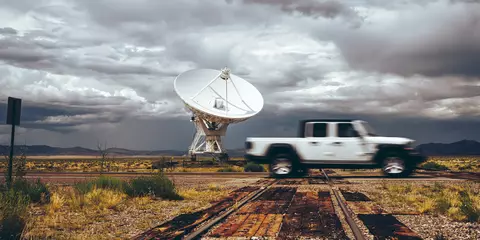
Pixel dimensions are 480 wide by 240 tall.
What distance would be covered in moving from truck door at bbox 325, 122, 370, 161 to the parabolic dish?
2229 cm

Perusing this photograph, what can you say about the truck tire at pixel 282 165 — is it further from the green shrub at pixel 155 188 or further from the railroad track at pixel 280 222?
the railroad track at pixel 280 222

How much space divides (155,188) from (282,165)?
6664 mm

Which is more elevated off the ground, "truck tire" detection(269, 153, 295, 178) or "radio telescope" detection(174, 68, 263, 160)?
"radio telescope" detection(174, 68, 263, 160)

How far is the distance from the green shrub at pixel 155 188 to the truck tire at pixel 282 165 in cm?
579

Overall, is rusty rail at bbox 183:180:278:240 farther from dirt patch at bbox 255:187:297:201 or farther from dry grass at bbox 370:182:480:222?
dry grass at bbox 370:182:480:222

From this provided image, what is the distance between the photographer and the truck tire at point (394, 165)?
61.4 feet

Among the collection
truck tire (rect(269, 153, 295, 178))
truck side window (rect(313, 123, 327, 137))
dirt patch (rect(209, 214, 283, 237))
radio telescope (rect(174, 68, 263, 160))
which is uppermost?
radio telescope (rect(174, 68, 263, 160))

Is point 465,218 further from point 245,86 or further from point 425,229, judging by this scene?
point 245,86

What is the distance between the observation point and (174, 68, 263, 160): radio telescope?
4109 centimetres

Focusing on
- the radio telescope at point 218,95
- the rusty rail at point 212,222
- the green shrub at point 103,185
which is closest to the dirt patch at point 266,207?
the rusty rail at point 212,222

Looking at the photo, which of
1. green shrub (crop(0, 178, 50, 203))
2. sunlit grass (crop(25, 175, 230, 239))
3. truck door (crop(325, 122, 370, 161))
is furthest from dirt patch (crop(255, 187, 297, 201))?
green shrub (crop(0, 178, 50, 203))

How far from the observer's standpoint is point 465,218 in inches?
359

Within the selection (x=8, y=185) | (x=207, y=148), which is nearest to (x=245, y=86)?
(x=207, y=148)

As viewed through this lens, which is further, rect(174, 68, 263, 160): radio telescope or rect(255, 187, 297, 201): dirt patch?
rect(174, 68, 263, 160): radio telescope
